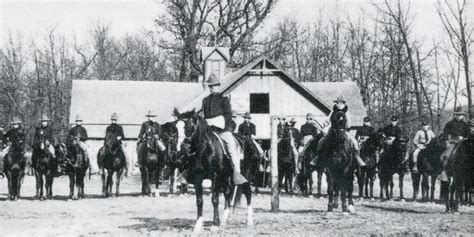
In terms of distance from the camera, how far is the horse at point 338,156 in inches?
538

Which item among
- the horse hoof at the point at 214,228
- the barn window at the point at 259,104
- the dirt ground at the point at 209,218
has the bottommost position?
the dirt ground at the point at 209,218

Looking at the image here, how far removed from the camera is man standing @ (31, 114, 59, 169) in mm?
18406

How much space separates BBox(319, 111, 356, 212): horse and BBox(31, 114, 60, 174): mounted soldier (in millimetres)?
8956

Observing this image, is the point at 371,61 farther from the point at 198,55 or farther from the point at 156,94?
the point at 156,94

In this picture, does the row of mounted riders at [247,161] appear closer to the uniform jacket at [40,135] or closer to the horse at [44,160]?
the horse at [44,160]

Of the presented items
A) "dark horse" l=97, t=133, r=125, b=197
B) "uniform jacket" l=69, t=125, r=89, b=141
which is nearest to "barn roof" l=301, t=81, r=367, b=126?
"dark horse" l=97, t=133, r=125, b=197

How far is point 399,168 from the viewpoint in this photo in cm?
1939

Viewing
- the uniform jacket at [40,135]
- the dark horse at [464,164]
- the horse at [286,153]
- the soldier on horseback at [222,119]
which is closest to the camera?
the soldier on horseback at [222,119]

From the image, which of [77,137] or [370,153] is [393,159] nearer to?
[370,153]

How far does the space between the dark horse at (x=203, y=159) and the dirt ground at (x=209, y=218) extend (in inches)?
28.2

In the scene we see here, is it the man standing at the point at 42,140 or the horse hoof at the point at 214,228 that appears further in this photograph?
the man standing at the point at 42,140

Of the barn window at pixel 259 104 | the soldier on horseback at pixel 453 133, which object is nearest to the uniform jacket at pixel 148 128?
the soldier on horseback at pixel 453 133

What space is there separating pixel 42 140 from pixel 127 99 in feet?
66.9

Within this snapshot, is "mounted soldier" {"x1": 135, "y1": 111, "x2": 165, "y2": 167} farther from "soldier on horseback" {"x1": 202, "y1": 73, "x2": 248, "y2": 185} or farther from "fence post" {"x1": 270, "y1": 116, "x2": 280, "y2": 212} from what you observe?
"soldier on horseback" {"x1": 202, "y1": 73, "x2": 248, "y2": 185}
